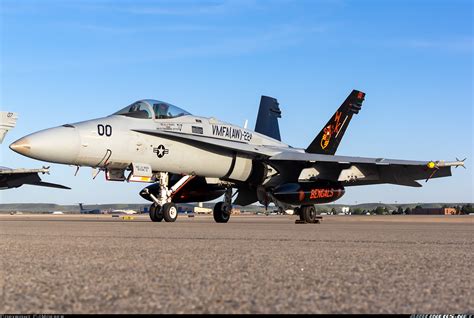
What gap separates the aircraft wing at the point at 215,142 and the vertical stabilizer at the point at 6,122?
16.4 metres

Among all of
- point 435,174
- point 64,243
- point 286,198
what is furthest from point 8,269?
point 435,174

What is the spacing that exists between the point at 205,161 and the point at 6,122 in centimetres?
1697

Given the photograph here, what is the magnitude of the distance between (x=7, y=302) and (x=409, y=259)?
352 cm

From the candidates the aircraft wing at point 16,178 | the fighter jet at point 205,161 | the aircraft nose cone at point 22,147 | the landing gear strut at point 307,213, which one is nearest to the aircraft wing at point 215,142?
the fighter jet at point 205,161

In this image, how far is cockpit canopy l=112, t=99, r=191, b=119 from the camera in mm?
16469

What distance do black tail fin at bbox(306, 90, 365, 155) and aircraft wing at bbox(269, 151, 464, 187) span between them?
2.18 meters

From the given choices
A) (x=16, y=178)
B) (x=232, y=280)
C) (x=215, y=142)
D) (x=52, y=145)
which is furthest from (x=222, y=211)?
(x=16, y=178)

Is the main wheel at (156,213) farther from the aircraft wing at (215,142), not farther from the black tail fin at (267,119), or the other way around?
the black tail fin at (267,119)

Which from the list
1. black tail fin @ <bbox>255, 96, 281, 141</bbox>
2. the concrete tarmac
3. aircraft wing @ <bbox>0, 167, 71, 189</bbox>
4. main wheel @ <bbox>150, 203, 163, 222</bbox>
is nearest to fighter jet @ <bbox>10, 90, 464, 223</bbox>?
main wheel @ <bbox>150, 203, 163, 222</bbox>

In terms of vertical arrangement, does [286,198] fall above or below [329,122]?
below

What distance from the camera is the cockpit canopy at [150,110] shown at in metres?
16.5

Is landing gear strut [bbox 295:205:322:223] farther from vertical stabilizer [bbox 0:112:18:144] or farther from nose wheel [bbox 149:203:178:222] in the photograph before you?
vertical stabilizer [bbox 0:112:18:144]

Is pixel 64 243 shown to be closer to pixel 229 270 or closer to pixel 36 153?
pixel 229 270

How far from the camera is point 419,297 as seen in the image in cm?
339
